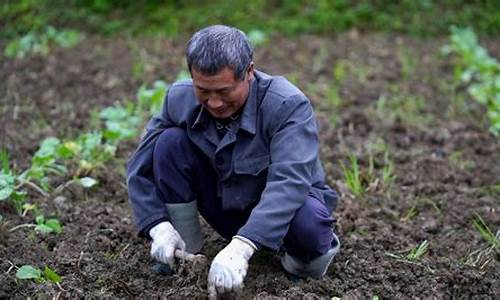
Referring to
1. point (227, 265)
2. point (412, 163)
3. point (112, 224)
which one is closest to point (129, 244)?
point (112, 224)

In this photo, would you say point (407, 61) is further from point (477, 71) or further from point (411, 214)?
point (411, 214)

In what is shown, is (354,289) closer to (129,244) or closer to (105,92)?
(129,244)

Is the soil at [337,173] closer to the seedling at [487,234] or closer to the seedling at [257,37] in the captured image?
the seedling at [487,234]

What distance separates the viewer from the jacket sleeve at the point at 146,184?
3045mm

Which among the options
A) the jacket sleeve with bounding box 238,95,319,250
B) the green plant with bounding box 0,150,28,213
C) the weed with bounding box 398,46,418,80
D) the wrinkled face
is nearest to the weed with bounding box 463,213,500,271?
the jacket sleeve with bounding box 238,95,319,250

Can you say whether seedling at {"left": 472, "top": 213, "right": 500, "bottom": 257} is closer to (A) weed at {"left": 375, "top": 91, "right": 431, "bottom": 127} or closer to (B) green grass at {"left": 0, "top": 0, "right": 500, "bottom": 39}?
(A) weed at {"left": 375, "top": 91, "right": 431, "bottom": 127}

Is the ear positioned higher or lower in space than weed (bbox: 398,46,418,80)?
higher

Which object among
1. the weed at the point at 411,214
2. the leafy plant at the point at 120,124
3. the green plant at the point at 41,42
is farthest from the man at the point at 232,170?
the green plant at the point at 41,42

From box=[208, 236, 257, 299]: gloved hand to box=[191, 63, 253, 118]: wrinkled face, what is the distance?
47 centimetres

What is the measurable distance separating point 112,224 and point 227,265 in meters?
1.13

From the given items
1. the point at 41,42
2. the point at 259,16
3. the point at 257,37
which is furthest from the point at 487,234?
the point at 41,42

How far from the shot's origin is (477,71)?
628 cm

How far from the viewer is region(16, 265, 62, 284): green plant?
293 cm

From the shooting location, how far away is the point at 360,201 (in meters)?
3.98
